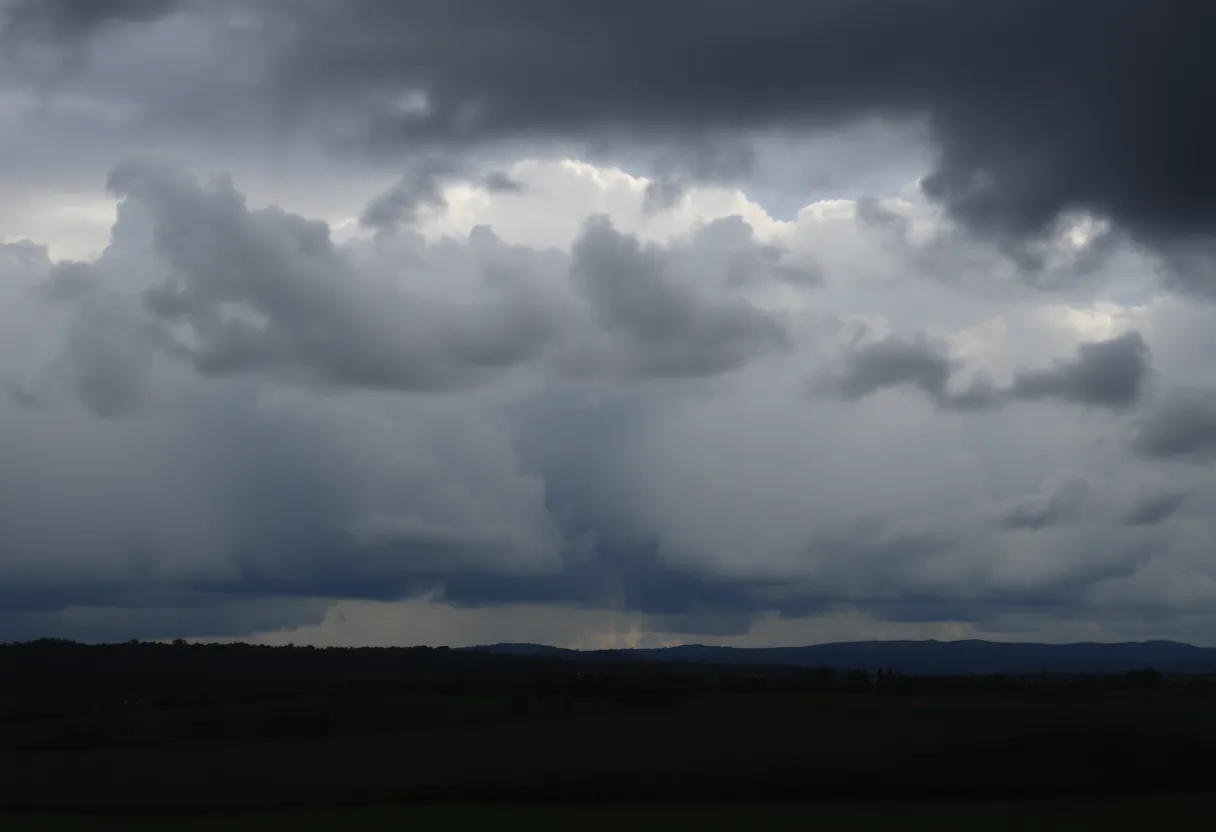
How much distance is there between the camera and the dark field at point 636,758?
77.3 meters

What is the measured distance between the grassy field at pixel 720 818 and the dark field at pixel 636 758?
3.18 meters

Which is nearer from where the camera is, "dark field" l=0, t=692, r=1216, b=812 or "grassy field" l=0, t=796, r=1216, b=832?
"grassy field" l=0, t=796, r=1216, b=832

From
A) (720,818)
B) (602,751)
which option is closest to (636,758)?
(602,751)

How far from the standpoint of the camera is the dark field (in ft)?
254

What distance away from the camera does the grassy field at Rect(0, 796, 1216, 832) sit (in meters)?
63.7

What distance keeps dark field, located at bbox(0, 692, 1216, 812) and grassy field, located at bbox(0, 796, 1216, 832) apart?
10.4 feet

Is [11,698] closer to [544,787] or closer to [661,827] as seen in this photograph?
[544,787]

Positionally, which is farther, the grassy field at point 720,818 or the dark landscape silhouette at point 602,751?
the dark landscape silhouette at point 602,751

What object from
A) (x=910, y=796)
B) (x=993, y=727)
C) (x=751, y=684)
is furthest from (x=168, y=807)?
(x=751, y=684)

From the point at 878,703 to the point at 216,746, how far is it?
2328 inches

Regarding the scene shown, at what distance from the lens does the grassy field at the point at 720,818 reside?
209 feet

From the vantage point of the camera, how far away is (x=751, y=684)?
159625mm

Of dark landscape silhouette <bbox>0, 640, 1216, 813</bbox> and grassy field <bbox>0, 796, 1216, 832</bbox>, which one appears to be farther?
dark landscape silhouette <bbox>0, 640, 1216, 813</bbox>

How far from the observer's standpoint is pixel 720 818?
67188 millimetres
